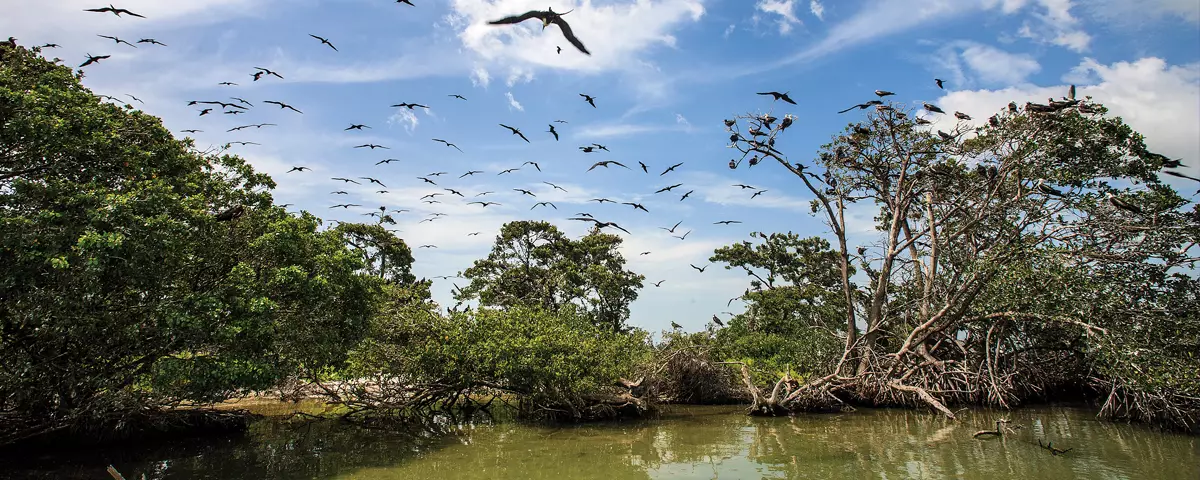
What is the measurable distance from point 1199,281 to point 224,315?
65.7 ft

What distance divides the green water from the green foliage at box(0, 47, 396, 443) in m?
1.31

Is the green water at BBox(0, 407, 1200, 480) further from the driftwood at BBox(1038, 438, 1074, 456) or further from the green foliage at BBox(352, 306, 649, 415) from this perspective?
the green foliage at BBox(352, 306, 649, 415)

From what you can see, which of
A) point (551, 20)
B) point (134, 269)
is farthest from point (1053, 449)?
point (134, 269)

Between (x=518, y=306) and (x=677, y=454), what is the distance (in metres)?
6.72

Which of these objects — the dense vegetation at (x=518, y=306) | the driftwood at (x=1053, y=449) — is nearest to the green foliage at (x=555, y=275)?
the dense vegetation at (x=518, y=306)

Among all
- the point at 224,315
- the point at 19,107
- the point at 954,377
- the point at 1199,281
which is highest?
the point at 19,107

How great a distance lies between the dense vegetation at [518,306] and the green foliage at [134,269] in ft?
0.13

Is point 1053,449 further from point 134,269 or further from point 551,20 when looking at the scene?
point 134,269

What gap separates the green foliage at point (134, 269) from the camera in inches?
316

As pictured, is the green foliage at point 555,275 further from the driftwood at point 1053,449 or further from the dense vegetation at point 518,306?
the driftwood at point 1053,449

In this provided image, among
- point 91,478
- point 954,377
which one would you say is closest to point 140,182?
point 91,478

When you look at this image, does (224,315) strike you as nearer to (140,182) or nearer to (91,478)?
(140,182)

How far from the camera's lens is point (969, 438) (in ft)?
36.5

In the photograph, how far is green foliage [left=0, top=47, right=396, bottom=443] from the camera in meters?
8.03
